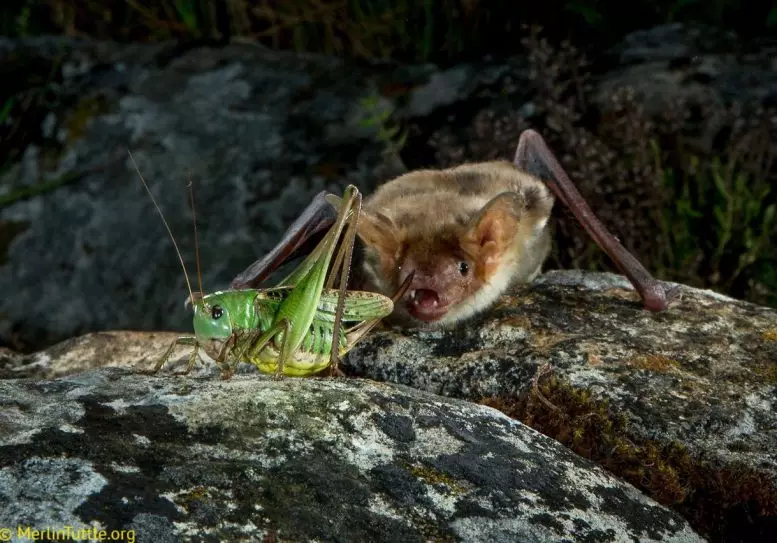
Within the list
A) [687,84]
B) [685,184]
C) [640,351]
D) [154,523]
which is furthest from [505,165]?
[154,523]

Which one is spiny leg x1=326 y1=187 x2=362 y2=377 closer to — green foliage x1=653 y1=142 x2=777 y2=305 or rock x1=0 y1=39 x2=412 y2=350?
rock x1=0 y1=39 x2=412 y2=350

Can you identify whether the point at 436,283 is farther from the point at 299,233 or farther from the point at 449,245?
the point at 299,233

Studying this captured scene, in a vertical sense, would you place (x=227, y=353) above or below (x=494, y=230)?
below

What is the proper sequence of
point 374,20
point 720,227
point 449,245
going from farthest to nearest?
1. point 374,20
2. point 720,227
3. point 449,245

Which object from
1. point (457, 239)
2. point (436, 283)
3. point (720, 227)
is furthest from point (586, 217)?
point (720, 227)

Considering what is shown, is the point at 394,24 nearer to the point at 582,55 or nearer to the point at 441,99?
the point at 441,99

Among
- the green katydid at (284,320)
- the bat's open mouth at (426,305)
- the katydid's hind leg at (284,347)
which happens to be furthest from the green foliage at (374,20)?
the katydid's hind leg at (284,347)

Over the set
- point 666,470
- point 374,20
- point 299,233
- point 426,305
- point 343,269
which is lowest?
point 666,470
